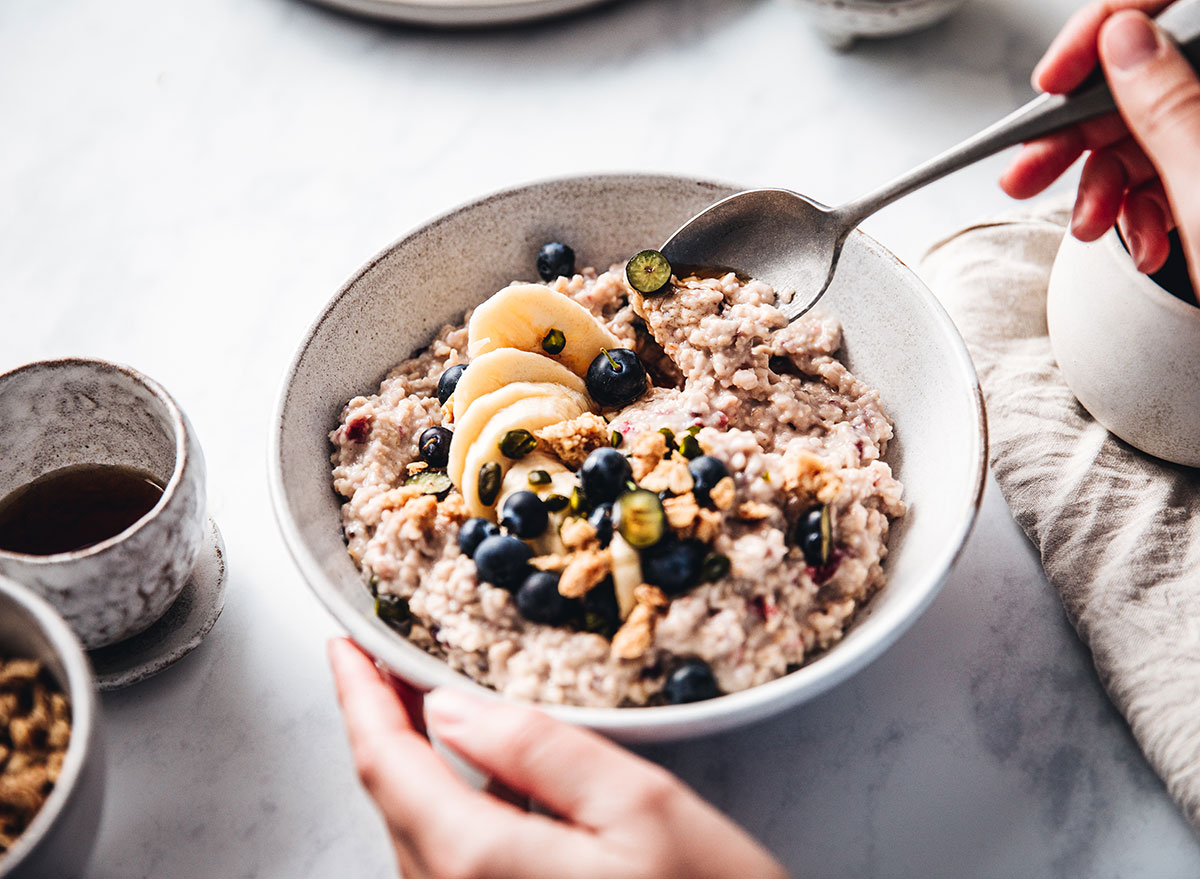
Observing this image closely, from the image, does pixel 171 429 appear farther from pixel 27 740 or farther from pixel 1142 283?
pixel 1142 283

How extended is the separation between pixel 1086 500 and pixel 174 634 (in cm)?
124

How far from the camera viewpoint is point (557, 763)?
36.1 inches

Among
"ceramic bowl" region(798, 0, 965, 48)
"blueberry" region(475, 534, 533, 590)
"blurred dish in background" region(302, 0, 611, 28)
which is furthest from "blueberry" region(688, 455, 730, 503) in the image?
"blurred dish in background" region(302, 0, 611, 28)

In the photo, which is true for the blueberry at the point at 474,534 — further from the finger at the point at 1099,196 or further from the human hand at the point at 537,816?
the finger at the point at 1099,196

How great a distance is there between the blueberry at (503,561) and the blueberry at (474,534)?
3 cm

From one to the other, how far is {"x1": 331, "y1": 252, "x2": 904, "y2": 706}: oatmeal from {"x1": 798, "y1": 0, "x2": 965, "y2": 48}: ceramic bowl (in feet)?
2.72

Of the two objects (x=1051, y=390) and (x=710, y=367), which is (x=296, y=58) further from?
(x=1051, y=390)

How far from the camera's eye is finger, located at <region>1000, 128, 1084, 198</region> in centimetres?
136

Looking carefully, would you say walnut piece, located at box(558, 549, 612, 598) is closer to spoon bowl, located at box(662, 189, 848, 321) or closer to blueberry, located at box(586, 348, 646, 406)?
blueberry, located at box(586, 348, 646, 406)

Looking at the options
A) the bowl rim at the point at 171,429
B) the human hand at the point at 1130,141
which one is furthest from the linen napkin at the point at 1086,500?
the bowl rim at the point at 171,429

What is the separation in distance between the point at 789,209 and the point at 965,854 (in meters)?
0.84

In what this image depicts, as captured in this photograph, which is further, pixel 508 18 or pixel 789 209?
pixel 508 18

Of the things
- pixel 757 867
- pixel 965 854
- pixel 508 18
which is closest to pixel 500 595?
pixel 757 867

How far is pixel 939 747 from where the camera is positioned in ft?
3.95
